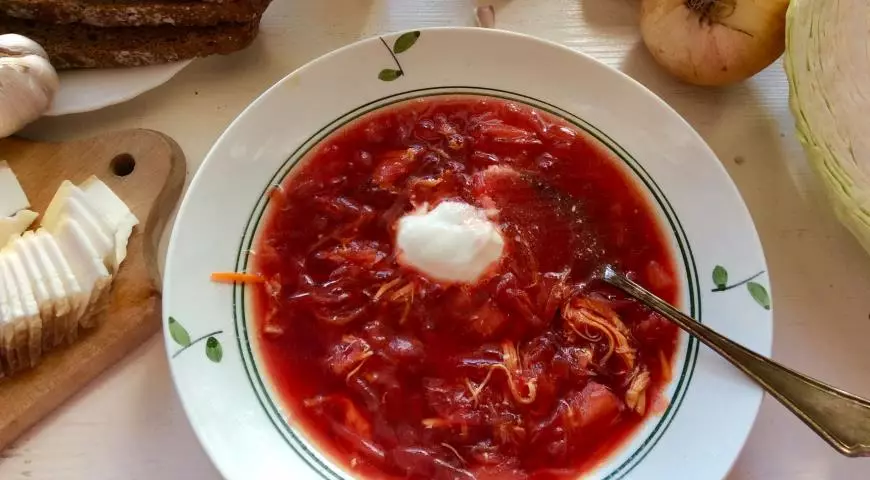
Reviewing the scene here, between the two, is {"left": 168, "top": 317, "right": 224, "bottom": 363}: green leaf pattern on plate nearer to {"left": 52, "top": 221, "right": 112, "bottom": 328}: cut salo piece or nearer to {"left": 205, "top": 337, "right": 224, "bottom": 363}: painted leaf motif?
{"left": 205, "top": 337, "right": 224, "bottom": 363}: painted leaf motif

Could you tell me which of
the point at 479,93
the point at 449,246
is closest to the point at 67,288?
the point at 449,246

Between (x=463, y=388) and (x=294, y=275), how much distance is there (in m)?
0.53

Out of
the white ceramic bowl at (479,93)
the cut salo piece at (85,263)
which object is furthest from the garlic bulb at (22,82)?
the white ceramic bowl at (479,93)

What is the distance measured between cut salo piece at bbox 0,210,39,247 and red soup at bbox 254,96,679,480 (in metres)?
0.67

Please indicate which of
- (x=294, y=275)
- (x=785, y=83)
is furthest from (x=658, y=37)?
(x=294, y=275)

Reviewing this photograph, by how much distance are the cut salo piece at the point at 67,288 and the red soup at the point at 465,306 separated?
0.46 metres

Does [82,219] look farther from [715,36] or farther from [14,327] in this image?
[715,36]

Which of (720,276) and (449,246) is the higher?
(720,276)

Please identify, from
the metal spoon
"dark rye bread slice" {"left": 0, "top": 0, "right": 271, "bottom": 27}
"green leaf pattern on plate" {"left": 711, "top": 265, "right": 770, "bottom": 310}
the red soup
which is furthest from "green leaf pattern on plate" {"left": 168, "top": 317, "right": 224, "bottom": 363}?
"green leaf pattern on plate" {"left": 711, "top": 265, "right": 770, "bottom": 310}

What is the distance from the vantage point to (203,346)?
5.48 ft

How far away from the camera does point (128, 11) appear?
6.86 ft

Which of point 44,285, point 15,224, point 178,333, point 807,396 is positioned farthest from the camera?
point 15,224

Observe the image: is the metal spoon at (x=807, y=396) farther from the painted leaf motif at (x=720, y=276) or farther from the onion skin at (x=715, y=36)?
the onion skin at (x=715, y=36)

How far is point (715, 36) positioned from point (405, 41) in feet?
2.93
